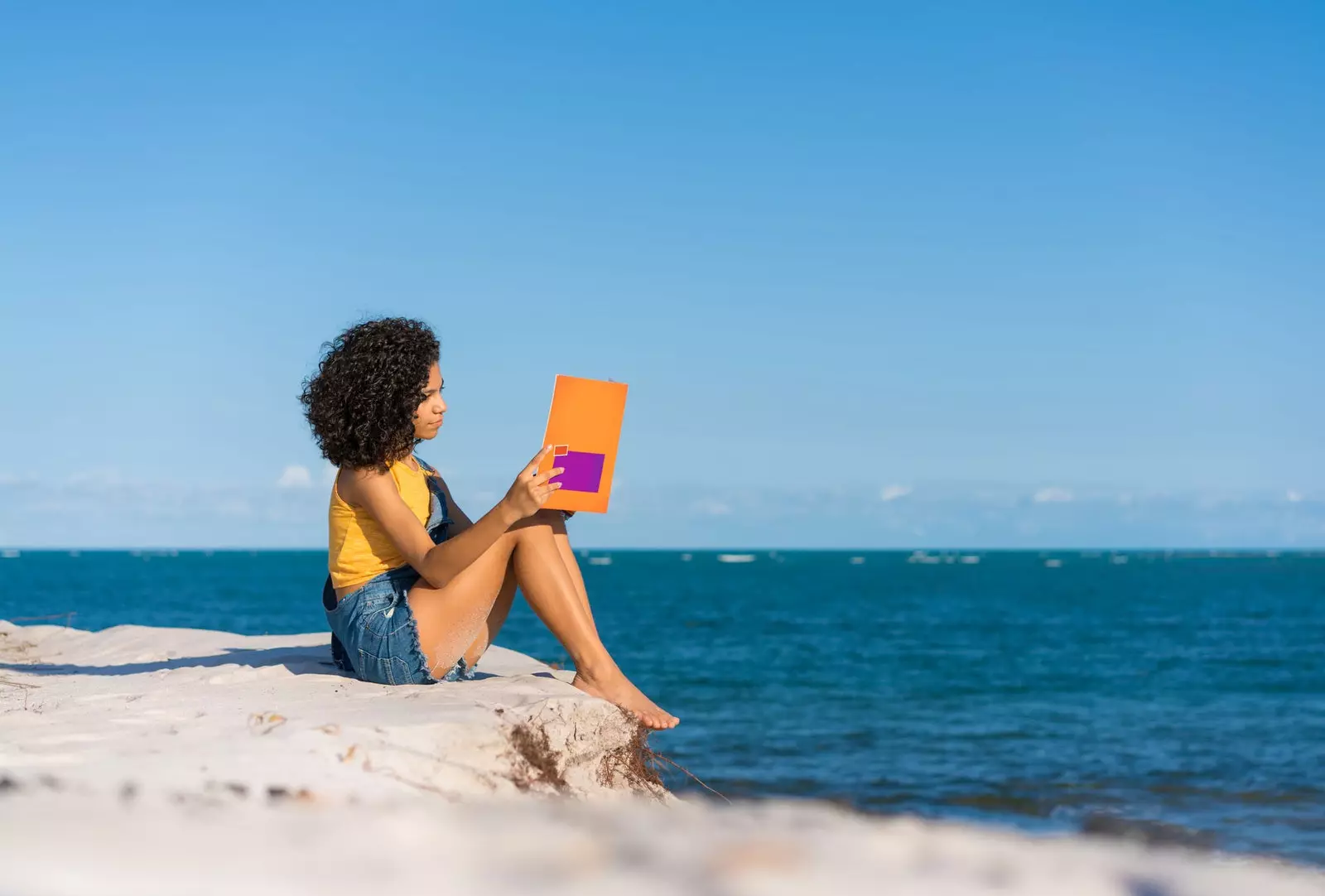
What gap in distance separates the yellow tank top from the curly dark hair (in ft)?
0.44

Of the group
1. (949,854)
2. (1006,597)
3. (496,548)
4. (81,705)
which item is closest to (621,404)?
(496,548)

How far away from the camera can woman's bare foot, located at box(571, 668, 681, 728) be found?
4.34 metres

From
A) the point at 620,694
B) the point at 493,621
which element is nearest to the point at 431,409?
the point at 493,621

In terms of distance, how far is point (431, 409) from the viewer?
14.7 ft

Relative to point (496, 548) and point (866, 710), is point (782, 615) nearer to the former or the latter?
point (866, 710)

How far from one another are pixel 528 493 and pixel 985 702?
10.6 meters

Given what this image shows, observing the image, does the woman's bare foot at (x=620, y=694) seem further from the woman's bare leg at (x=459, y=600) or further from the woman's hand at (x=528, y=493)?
the woman's hand at (x=528, y=493)

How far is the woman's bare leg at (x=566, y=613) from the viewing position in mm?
4340

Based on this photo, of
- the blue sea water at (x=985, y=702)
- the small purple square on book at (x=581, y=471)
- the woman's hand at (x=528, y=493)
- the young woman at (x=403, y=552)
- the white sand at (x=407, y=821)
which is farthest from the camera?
the blue sea water at (x=985, y=702)

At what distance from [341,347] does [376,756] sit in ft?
6.01

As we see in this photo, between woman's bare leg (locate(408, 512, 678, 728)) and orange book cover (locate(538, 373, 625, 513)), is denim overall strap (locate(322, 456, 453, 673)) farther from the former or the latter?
orange book cover (locate(538, 373, 625, 513))

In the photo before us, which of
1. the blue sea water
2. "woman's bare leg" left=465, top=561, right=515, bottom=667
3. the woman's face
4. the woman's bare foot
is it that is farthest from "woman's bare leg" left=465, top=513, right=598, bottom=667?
the blue sea water

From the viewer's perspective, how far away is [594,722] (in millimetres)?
4090

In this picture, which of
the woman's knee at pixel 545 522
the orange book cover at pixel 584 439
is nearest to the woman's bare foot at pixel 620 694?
the woman's knee at pixel 545 522
